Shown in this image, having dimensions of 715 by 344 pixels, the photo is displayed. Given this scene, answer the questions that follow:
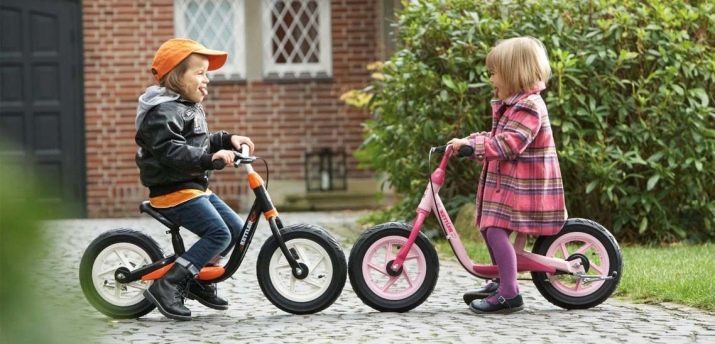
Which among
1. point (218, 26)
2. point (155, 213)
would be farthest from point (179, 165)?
point (218, 26)

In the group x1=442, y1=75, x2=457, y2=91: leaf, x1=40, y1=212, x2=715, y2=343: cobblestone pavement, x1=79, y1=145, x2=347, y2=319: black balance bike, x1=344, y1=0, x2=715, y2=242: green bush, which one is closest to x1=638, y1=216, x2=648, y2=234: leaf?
x1=344, y1=0, x2=715, y2=242: green bush

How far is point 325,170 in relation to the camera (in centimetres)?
1551

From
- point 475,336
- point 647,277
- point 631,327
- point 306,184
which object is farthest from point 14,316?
point 306,184

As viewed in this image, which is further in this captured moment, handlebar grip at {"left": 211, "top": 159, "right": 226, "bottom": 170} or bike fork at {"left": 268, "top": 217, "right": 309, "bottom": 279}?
bike fork at {"left": 268, "top": 217, "right": 309, "bottom": 279}

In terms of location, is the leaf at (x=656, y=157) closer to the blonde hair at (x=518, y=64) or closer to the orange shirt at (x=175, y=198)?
the blonde hair at (x=518, y=64)

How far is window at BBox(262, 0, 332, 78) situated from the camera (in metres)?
15.5

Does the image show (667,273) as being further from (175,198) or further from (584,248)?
(175,198)

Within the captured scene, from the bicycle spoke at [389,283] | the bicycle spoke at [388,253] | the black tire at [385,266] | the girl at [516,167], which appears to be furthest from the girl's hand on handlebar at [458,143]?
the bicycle spoke at [389,283]

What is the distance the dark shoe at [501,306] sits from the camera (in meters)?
5.52

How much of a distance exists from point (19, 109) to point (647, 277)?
10.00 metres

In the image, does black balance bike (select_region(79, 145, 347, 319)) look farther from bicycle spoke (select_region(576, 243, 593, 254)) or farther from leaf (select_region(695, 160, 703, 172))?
leaf (select_region(695, 160, 703, 172))

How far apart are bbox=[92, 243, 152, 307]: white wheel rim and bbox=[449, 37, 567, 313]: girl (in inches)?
58.5

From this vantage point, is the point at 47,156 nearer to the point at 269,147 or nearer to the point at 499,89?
the point at 269,147

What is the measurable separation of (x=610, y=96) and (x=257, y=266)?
4.26 m
